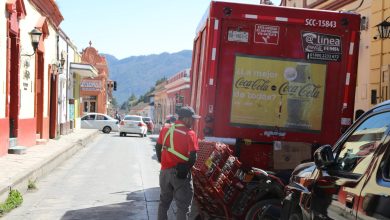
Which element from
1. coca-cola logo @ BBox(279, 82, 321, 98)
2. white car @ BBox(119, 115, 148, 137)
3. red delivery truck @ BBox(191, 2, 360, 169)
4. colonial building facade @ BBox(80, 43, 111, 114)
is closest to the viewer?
red delivery truck @ BBox(191, 2, 360, 169)

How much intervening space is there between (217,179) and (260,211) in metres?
0.64

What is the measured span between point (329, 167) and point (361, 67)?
12.4 m

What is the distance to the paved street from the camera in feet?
28.3

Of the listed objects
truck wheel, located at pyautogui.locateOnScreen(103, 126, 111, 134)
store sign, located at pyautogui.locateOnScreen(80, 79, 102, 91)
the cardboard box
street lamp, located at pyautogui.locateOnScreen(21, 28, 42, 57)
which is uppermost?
street lamp, located at pyautogui.locateOnScreen(21, 28, 42, 57)

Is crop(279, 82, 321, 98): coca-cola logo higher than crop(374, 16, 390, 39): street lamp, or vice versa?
crop(374, 16, 390, 39): street lamp

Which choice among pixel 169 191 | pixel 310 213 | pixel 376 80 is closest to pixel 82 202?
pixel 169 191

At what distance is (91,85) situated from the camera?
189 ft

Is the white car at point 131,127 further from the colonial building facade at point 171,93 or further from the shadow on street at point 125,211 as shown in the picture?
the shadow on street at point 125,211

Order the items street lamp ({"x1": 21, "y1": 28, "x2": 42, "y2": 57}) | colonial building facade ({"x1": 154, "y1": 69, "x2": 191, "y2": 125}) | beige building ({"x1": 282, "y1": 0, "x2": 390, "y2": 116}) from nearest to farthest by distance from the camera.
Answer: beige building ({"x1": 282, "y1": 0, "x2": 390, "y2": 116})
street lamp ({"x1": 21, "y1": 28, "x2": 42, "y2": 57})
colonial building facade ({"x1": 154, "y1": 69, "x2": 191, "y2": 125})

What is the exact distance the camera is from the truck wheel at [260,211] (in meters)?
6.67

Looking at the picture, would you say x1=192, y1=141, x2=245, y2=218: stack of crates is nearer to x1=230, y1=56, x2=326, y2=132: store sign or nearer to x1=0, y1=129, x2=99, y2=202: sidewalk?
x1=230, y1=56, x2=326, y2=132: store sign

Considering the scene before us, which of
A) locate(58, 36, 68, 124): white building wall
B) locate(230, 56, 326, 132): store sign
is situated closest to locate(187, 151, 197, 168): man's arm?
locate(230, 56, 326, 132): store sign

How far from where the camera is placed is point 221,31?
7.54 meters

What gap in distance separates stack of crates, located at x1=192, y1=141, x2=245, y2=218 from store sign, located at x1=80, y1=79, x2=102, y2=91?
168 ft
